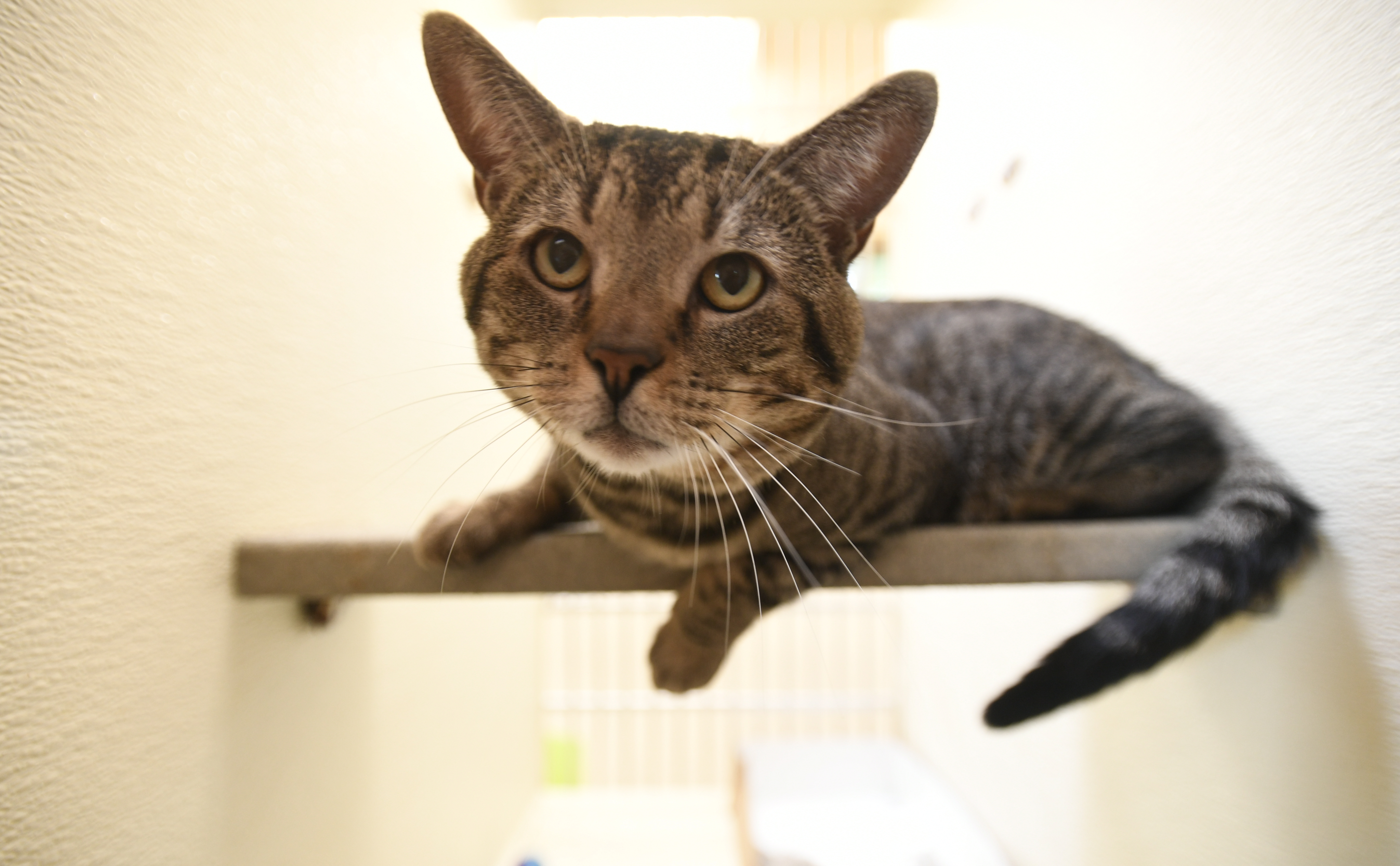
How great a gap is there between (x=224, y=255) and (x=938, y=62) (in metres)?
1.21

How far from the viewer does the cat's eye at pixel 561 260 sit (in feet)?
2.08

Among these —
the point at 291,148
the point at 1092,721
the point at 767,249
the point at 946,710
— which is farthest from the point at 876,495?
the point at 946,710

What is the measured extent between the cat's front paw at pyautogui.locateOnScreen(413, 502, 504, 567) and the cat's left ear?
0.46 m

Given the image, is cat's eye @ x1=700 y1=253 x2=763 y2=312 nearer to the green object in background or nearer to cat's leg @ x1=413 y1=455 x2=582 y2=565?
cat's leg @ x1=413 y1=455 x2=582 y2=565

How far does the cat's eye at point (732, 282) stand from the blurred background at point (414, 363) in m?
0.24

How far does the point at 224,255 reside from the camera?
2.11ft

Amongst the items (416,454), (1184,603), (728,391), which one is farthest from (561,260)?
(1184,603)

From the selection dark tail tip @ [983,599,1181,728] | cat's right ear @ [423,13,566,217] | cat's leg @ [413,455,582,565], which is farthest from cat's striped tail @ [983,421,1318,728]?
cat's right ear @ [423,13,566,217]

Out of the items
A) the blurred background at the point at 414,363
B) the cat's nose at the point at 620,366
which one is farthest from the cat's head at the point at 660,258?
the blurred background at the point at 414,363

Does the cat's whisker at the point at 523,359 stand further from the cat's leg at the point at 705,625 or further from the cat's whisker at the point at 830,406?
the cat's leg at the point at 705,625

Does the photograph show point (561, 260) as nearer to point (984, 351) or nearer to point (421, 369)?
point (421, 369)

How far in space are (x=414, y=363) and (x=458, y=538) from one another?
1.34 feet

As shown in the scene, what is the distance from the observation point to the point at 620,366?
0.55 m

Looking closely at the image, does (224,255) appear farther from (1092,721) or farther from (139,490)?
(1092,721)
